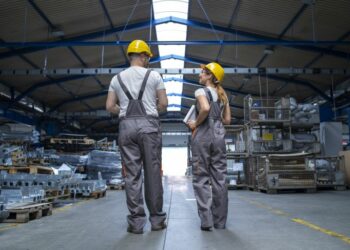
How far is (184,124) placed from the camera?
14.8 meters

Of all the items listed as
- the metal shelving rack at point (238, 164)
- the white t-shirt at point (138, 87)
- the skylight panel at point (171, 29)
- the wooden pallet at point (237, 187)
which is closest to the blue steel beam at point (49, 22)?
the skylight panel at point (171, 29)

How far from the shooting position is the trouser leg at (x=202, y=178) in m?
3.57

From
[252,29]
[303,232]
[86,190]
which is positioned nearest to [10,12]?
[86,190]

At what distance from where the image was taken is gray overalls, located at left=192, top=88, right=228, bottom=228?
143 inches

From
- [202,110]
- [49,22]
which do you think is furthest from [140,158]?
[49,22]

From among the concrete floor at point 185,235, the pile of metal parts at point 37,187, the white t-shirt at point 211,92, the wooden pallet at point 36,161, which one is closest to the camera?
the concrete floor at point 185,235

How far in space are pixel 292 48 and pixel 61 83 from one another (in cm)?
1196

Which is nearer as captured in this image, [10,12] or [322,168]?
[10,12]

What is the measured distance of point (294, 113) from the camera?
39.6ft

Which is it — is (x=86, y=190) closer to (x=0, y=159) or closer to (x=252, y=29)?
(x=0, y=159)

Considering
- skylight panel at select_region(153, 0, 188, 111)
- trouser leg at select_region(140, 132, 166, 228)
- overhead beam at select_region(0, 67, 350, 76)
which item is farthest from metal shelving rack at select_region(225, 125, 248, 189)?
trouser leg at select_region(140, 132, 166, 228)

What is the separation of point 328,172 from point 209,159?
30.1 ft

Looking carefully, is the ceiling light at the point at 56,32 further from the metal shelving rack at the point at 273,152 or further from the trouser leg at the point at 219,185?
the trouser leg at the point at 219,185

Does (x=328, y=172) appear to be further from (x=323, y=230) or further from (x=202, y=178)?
(x=202, y=178)
